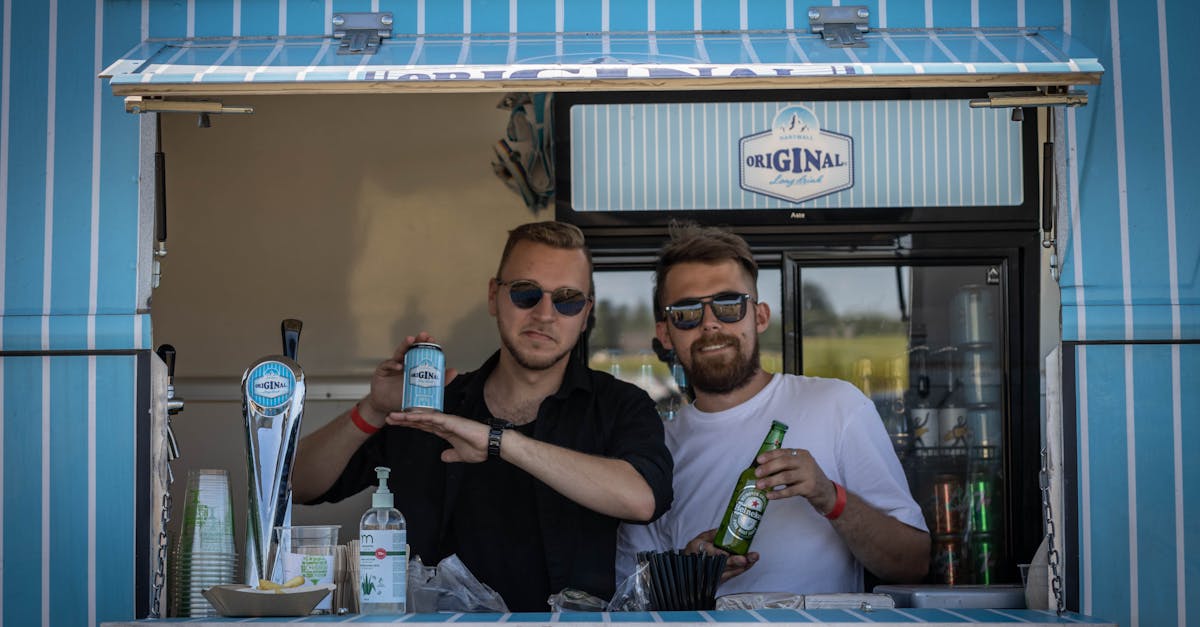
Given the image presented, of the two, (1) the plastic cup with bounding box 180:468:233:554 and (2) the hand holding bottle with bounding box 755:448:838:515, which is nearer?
(1) the plastic cup with bounding box 180:468:233:554

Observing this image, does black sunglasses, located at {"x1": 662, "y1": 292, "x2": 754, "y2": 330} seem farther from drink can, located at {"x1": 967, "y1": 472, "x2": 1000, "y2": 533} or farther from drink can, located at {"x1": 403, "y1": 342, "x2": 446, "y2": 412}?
drink can, located at {"x1": 967, "y1": 472, "x2": 1000, "y2": 533}

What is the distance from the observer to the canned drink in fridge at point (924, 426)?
4688 millimetres

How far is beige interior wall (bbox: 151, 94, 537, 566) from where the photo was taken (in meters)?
5.38

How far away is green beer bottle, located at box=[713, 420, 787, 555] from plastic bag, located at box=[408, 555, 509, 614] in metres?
0.55

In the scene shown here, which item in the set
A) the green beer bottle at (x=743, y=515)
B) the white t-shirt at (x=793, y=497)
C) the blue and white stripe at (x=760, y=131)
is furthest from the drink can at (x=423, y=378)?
the blue and white stripe at (x=760, y=131)

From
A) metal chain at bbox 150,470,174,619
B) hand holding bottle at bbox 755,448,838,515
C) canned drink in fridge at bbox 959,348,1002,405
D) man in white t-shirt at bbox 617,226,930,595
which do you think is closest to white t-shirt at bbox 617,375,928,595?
man in white t-shirt at bbox 617,226,930,595

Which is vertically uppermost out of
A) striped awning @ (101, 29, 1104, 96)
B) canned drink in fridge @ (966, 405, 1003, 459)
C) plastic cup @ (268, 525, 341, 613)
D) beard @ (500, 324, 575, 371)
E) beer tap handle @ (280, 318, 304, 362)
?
striped awning @ (101, 29, 1104, 96)

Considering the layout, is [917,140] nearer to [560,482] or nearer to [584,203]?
[584,203]

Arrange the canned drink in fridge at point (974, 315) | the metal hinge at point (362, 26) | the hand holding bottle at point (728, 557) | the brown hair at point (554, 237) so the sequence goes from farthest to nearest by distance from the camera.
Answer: the canned drink in fridge at point (974, 315) → the brown hair at point (554, 237) → the hand holding bottle at point (728, 557) → the metal hinge at point (362, 26)

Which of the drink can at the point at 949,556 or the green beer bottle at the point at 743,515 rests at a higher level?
the green beer bottle at the point at 743,515

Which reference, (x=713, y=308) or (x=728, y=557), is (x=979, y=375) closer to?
(x=713, y=308)

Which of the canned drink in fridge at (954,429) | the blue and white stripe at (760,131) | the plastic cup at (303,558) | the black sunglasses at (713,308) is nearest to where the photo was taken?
the plastic cup at (303,558)

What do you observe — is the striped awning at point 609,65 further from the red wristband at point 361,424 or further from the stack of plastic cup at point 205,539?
the red wristband at point 361,424

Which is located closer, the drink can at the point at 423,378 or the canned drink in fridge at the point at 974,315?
the drink can at the point at 423,378
